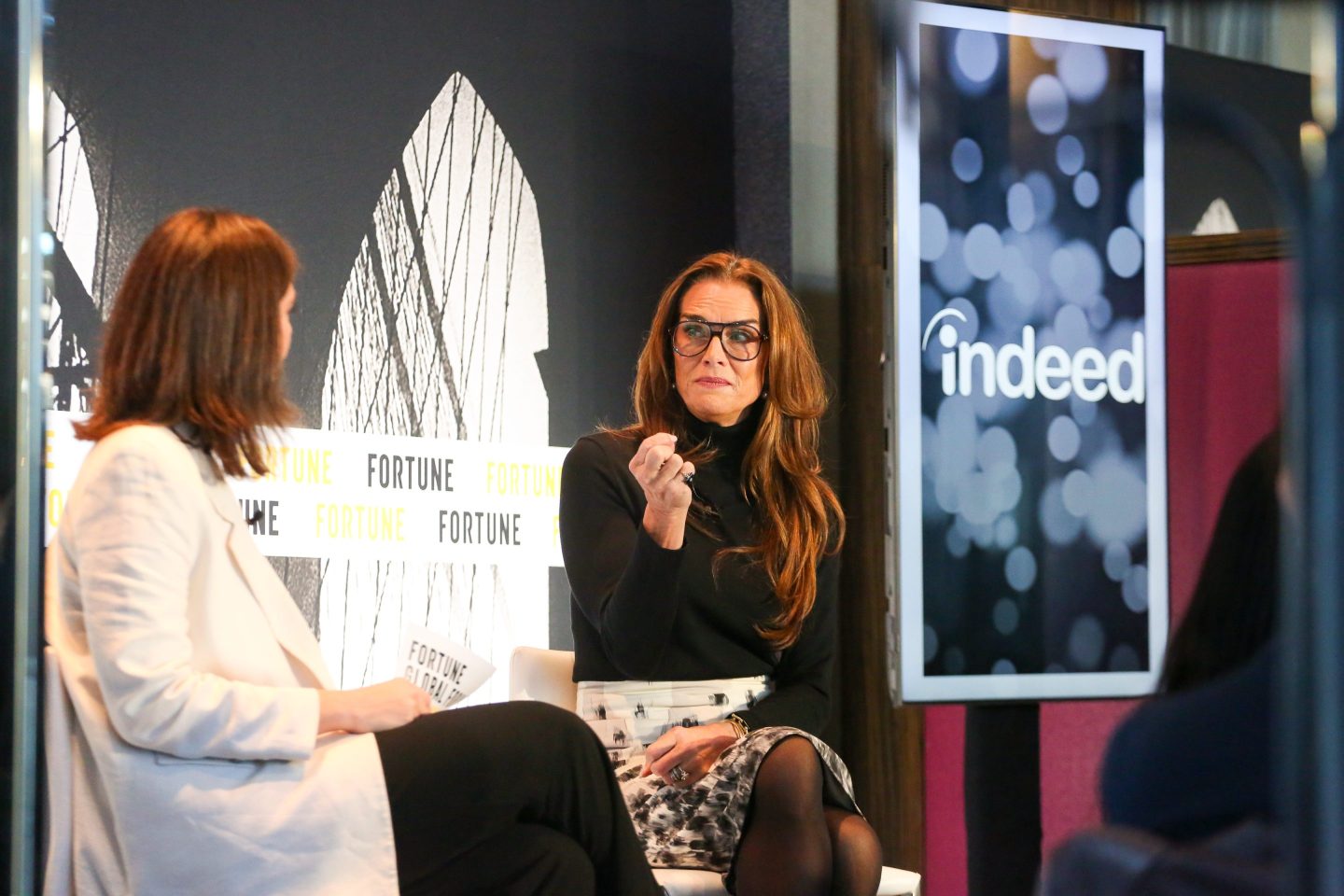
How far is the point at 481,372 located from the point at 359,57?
74cm

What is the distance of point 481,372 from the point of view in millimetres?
3361

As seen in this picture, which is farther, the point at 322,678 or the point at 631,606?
the point at 631,606

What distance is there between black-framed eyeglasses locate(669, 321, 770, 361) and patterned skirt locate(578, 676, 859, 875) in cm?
56

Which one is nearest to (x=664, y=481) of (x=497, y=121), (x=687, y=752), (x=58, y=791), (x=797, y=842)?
(x=687, y=752)

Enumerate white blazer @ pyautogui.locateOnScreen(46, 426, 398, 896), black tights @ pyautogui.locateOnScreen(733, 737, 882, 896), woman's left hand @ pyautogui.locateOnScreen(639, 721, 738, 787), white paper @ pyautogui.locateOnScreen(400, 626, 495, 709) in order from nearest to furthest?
1. white blazer @ pyautogui.locateOnScreen(46, 426, 398, 896)
2. white paper @ pyautogui.locateOnScreen(400, 626, 495, 709)
3. black tights @ pyautogui.locateOnScreen(733, 737, 882, 896)
4. woman's left hand @ pyautogui.locateOnScreen(639, 721, 738, 787)

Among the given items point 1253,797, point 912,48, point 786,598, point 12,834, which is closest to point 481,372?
point 786,598

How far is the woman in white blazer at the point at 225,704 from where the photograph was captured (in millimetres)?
1431

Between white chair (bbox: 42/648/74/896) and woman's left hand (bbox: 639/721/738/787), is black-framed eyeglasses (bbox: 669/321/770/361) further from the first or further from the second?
white chair (bbox: 42/648/74/896)

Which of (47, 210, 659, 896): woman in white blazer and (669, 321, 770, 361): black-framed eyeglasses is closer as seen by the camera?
(47, 210, 659, 896): woman in white blazer

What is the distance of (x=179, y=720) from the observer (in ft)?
4.65

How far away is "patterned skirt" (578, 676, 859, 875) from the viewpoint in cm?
209

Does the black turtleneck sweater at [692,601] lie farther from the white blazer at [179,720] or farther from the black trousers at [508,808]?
the white blazer at [179,720]

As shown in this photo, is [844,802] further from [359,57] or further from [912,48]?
[359,57]

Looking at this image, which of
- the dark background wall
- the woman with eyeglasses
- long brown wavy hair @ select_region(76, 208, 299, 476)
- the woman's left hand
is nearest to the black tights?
the woman with eyeglasses
